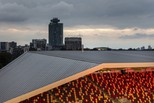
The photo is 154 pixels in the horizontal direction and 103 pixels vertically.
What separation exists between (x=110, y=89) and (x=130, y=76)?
4575 mm

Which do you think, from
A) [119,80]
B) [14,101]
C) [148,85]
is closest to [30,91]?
[14,101]

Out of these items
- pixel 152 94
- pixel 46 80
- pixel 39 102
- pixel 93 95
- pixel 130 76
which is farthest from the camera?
pixel 130 76

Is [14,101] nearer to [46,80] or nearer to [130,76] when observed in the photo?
[46,80]

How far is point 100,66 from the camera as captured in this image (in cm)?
2300

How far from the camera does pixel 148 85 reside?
32938 mm

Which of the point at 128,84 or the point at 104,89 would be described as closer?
the point at 104,89

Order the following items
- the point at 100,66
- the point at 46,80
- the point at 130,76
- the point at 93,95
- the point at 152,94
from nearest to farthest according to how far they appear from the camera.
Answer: the point at 100,66
the point at 46,80
the point at 93,95
the point at 152,94
the point at 130,76

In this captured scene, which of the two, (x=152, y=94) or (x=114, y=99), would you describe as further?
(x=152, y=94)

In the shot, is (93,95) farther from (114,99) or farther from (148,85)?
(148,85)

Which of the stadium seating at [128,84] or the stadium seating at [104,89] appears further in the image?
the stadium seating at [128,84]

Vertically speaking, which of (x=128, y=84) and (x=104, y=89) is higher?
(x=128, y=84)

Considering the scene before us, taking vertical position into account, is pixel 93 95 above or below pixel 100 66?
below

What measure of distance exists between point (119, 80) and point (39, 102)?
10.4 m

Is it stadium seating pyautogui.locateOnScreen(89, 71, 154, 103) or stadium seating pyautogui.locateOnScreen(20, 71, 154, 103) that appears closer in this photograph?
stadium seating pyautogui.locateOnScreen(20, 71, 154, 103)
